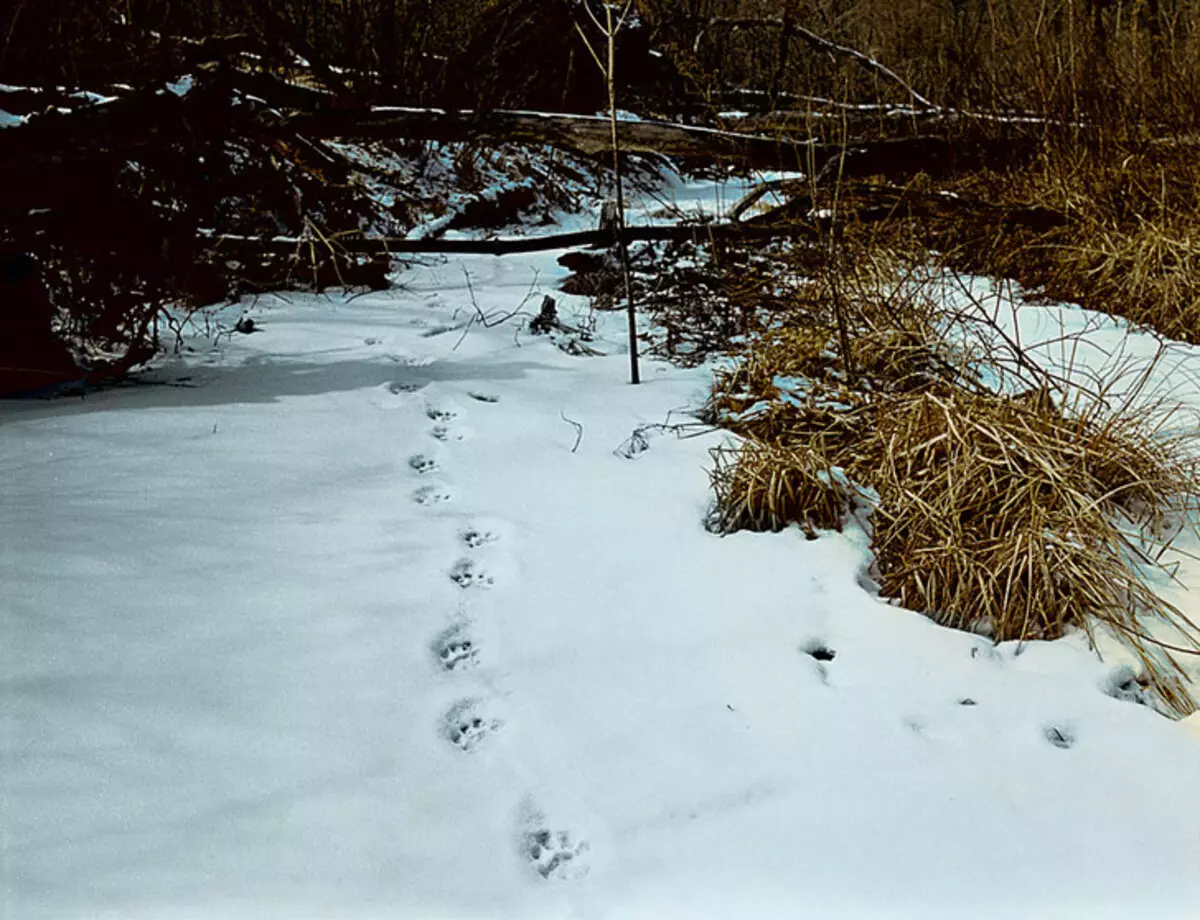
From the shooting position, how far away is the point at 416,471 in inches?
98.0

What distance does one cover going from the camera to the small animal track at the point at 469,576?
6.34 feet

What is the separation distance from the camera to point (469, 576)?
196 centimetres

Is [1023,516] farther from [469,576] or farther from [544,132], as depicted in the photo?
[544,132]

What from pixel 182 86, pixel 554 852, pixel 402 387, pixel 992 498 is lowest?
pixel 554 852

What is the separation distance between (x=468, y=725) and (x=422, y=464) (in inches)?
46.5

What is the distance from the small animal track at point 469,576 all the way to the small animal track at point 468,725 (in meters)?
0.42

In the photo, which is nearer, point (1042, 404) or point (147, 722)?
point (147, 722)

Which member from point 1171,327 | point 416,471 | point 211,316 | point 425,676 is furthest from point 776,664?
point 211,316

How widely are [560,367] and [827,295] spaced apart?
3.58ft

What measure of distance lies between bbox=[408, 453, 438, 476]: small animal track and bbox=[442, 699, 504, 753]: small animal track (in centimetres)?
106

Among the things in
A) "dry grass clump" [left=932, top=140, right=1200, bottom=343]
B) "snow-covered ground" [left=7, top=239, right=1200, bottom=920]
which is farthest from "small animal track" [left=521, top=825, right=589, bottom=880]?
"dry grass clump" [left=932, top=140, right=1200, bottom=343]

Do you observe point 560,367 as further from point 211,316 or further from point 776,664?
point 776,664

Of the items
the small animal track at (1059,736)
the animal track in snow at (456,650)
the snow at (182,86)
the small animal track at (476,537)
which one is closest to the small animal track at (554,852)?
the animal track in snow at (456,650)

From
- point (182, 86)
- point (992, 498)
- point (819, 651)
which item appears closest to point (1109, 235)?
point (992, 498)
